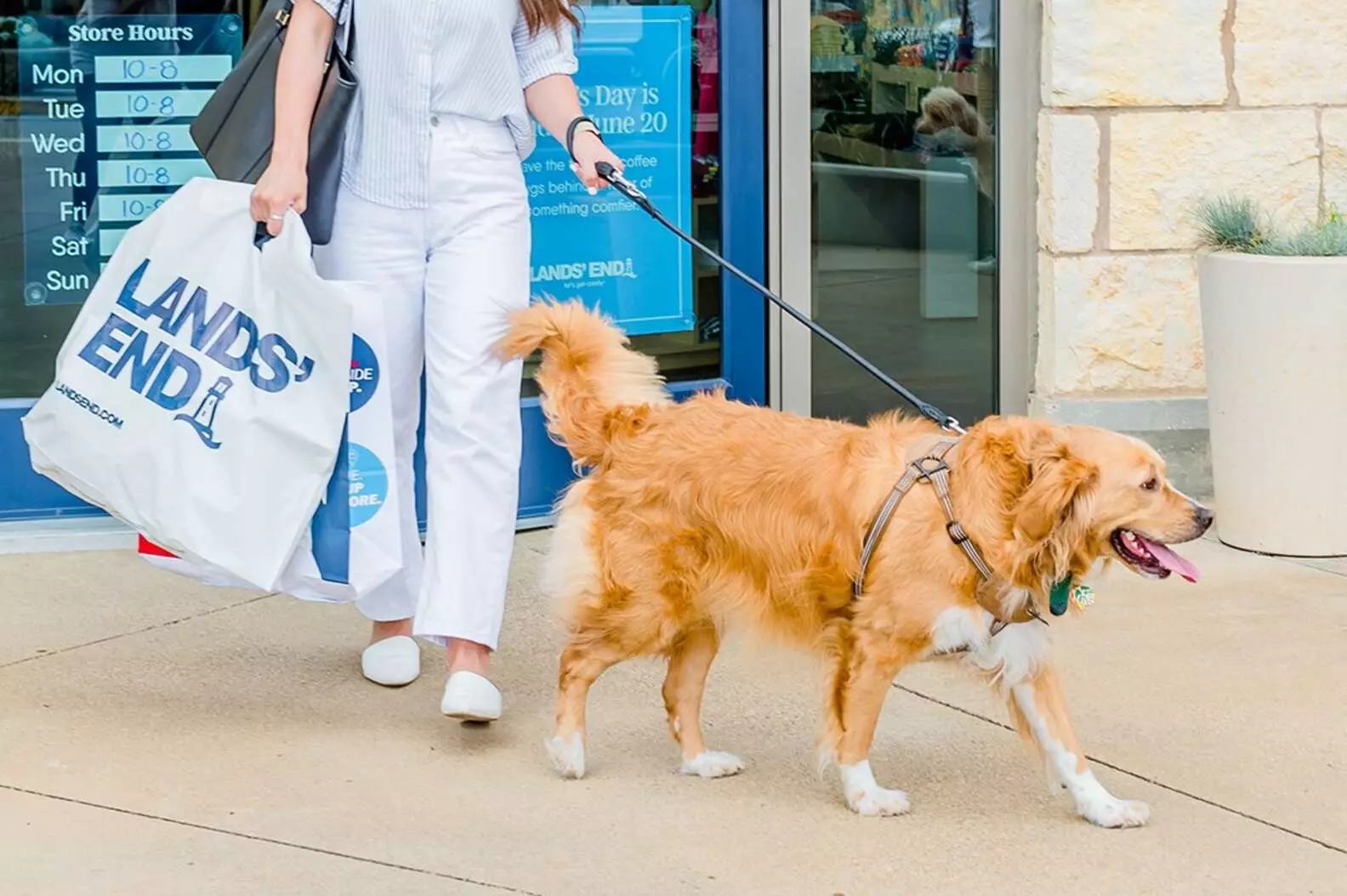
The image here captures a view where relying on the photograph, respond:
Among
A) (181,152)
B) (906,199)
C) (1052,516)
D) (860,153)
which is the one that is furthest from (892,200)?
(1052,516)

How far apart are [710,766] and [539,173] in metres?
2.76

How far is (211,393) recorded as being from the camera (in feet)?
15.0

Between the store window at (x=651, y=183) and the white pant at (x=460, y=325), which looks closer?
the white pant at (x=460, y=325)

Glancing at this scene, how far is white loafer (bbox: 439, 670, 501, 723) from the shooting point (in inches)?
179

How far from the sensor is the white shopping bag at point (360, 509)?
4.60m

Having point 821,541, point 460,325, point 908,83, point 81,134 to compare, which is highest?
point 908,83

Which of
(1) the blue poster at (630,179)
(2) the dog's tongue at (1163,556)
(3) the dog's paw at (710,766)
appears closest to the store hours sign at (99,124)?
(1) the blue poster at (630,179)

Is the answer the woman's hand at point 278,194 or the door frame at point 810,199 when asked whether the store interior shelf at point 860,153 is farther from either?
the woman's hand at point 278,194

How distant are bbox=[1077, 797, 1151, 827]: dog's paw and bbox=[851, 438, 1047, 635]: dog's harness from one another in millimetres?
440

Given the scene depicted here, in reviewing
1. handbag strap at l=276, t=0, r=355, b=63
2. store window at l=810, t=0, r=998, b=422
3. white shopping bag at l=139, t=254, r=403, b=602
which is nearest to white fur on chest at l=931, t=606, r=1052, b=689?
white shopping bag at l=139, t=254, r=403, b=602

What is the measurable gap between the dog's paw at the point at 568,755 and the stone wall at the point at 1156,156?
10.0ft

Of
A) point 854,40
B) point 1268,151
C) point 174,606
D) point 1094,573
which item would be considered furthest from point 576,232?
point 1094,573

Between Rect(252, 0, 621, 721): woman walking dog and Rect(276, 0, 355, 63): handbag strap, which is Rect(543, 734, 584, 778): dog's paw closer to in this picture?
Rect(252, 0, 621, 721): woman walking dog

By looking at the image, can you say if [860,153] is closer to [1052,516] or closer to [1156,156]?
[1156,156]
